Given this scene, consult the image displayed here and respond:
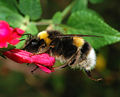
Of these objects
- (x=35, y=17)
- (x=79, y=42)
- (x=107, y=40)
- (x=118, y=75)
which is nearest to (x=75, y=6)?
(x=35, y=17)

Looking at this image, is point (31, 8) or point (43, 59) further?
point (31, 8)

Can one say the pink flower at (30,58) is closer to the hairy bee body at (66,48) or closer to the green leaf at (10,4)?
the hairy bee body at (66,48)

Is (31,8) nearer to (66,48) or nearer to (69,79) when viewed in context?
(66,48)

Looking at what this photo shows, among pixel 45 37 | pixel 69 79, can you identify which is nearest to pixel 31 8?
pixel 45 37

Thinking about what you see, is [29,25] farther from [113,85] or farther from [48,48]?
[113,85]

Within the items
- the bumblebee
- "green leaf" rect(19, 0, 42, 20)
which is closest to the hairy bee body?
the bumblebee

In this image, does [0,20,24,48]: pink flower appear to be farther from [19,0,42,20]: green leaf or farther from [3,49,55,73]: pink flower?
[19,0,42,20]: green leaf

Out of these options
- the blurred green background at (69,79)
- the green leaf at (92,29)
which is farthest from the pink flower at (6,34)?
the blurred green background at (69,79)
